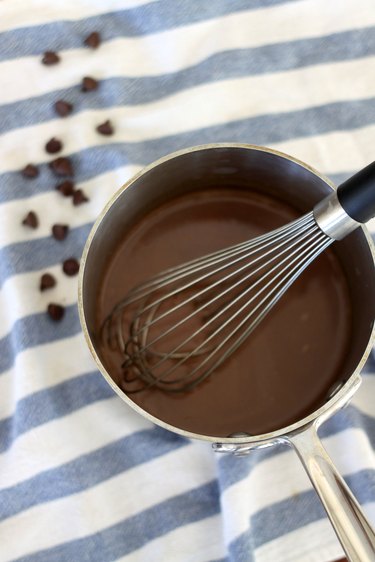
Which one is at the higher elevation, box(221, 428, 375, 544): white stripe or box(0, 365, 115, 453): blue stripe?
box(0, 365, 115, 453): blue stripe

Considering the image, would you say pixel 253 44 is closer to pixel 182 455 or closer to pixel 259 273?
pixel 259 273

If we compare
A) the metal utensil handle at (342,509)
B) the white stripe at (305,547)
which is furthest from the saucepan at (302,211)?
the white stripe at (305,547)

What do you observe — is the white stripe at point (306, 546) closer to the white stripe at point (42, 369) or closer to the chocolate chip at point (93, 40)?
the white stripe at point (42, 369)

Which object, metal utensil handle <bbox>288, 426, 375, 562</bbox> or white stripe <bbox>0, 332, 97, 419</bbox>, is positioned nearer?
metal utensil handle <bbox>288, 426, 375, 562</bbox>

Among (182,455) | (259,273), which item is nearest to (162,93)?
(259,273)

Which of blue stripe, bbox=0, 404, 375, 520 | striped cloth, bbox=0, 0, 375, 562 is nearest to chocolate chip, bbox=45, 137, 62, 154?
striped cloth, bbox=0, 0, 375, 562

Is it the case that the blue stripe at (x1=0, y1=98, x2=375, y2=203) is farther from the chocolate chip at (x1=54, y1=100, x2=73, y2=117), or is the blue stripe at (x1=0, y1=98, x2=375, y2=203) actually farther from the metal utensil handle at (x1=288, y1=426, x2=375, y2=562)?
the metal utensil handle at (x1=288, y1=426, x2=375, y2=562)

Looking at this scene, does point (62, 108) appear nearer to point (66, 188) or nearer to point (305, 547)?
point (66, 188)
